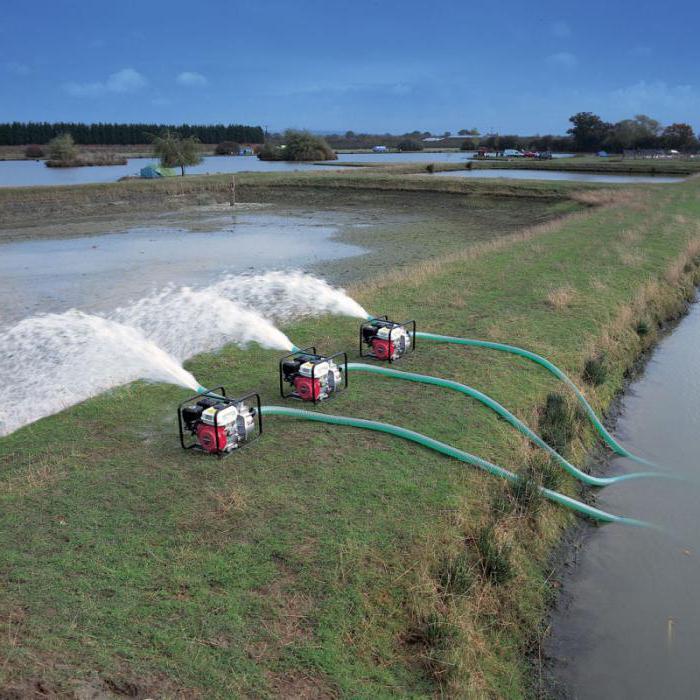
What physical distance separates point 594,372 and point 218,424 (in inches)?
268

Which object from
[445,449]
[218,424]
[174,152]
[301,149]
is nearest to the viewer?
[218,424]

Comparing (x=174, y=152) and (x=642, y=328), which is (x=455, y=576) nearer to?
(x=642, y=328)

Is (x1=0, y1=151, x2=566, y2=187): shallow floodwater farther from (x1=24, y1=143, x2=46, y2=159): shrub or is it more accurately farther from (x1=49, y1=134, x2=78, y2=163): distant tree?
(x1=24, y1=143, x2=46, y2=159): shrub

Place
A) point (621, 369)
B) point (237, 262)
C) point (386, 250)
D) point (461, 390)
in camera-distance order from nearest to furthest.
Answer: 1. point (461, 390)
2. point (621, 369)
3. point (237, 262)
4. point (386, 250)

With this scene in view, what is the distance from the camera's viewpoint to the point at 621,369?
12.1 m

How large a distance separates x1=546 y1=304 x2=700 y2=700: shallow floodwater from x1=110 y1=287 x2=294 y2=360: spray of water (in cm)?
618

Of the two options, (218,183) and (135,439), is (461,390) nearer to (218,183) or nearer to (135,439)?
(135,439)

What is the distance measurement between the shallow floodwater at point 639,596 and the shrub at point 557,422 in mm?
827

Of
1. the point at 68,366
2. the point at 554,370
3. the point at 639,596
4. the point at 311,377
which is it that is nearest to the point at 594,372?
the point at 554,370

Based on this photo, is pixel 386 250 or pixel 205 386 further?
pixel 386 250

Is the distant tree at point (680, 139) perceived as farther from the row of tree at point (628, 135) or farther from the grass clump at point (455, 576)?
the grass clump at point (455, 576)

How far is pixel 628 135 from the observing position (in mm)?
120812

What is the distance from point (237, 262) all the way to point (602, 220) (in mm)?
16326

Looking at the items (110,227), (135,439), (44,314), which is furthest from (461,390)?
(110,227)
